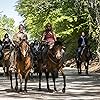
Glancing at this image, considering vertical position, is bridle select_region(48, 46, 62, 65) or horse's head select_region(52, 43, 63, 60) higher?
horse's head select_region(52, 43, 63, 60)

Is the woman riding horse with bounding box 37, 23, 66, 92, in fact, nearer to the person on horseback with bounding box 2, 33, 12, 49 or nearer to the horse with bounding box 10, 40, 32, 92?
the horse with bounding box 10, 40, 32, 92

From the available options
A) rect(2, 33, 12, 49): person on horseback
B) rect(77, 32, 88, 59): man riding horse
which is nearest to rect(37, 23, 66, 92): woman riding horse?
rect(2, 33, 12, 49): person on horseback

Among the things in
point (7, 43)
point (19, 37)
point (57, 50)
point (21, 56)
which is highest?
point (7, 43)

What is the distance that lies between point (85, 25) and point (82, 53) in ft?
48.1

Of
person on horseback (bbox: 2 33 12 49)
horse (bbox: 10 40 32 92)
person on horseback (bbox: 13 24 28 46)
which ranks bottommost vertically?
horse (bbox: 10 40 32 92)

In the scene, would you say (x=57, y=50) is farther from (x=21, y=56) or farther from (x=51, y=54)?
(x=21, y=56)

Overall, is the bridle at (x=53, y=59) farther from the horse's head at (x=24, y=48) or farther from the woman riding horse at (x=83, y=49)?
the woman riding horse at (x=83, y=49)

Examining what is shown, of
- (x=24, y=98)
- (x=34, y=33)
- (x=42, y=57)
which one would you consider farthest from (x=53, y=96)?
(x=34, y=33)

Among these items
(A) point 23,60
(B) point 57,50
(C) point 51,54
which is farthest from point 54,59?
(A) point 23,60

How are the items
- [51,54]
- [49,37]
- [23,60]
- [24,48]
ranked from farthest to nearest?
[49,37] → [51,54] → [23,60] → [24,48]

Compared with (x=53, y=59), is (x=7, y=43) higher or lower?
higher

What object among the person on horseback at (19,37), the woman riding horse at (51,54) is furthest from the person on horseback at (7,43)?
the person on horseback at (19,37)

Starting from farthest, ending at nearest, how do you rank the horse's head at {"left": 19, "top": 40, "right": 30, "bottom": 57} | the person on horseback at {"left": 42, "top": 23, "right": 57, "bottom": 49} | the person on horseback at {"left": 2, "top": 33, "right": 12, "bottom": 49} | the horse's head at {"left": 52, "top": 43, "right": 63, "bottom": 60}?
the person on horseback at {"left": 2, "top": 33, "right": 12, "bottom": 49}, the person on horseback at {"left": 42, "top": 23, "right": 57, "bottom": 49}, the horse's head at {"left": 52, "top": 43, "right": 63, "bottom": 60}, the horse's head at {"left": 19, "top": 40, "right": 30, "bottom": 57}

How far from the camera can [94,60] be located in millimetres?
38062
